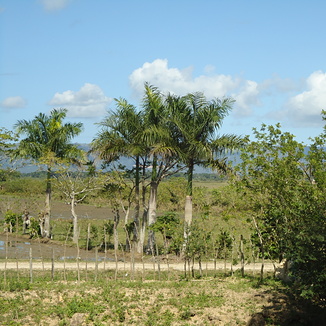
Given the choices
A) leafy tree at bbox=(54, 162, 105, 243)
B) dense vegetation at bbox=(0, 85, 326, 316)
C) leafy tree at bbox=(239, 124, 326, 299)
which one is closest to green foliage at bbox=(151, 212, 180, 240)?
dense vegetation at bbox=(0, 85, 326, 316)

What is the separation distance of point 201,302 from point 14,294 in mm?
6193

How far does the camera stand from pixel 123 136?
96.3 feet

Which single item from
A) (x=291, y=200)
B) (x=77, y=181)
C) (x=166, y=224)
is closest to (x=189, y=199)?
(x=166, y=224)

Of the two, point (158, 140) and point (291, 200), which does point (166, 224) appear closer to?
point (158, 140)

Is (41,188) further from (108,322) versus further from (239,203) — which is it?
(108,322)

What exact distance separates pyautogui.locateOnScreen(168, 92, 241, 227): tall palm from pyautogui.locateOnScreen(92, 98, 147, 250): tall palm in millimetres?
2165

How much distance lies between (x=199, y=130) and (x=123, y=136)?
4.53 meters

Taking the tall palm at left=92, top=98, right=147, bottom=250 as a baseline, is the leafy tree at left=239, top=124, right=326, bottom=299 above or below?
below

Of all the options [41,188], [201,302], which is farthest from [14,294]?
[41,188]

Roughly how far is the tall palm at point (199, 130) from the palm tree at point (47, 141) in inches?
356

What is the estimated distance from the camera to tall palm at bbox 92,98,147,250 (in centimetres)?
2864

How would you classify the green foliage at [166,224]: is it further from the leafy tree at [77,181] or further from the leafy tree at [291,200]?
the leafy tree at [291,200]

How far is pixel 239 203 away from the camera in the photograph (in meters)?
23.7

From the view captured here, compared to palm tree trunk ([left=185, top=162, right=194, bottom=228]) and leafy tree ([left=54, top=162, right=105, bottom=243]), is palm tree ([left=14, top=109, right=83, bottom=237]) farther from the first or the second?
palm tree trunk ([left=185, top=162, right=194, bottom=228])
